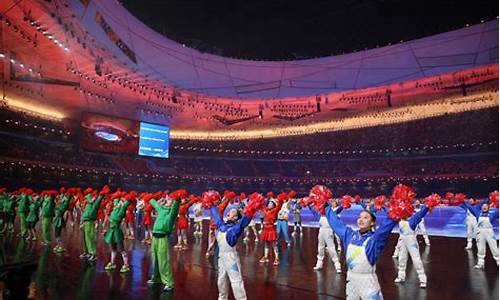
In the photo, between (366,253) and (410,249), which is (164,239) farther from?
(410,249)

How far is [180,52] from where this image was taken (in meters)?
28.4

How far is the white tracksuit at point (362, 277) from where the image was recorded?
4.25 meters

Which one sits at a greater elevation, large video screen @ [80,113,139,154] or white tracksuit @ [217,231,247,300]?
large video screen @ [80,113,139,154]

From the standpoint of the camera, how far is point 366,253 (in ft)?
14.0

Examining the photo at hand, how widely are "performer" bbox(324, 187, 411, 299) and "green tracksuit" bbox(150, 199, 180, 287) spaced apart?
13.1 feet

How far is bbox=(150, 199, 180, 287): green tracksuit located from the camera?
743 centimetres

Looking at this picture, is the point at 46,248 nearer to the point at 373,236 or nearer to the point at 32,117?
the point at 373,236

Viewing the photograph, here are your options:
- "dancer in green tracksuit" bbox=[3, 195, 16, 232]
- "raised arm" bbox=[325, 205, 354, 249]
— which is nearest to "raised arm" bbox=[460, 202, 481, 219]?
"raised arm" bbox=[325, 205, 354, 249]

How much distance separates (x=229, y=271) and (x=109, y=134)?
992 inches

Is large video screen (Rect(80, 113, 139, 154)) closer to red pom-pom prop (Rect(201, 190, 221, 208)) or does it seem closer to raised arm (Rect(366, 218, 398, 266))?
red pom-pom prop (Rect(201, 190, 221, 208))

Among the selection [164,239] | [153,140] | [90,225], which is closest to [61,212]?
[90,225]

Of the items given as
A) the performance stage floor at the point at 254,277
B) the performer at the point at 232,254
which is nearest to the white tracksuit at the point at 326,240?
the performance stage floor at the point at 254,277

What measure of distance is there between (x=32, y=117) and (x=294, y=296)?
935 inches

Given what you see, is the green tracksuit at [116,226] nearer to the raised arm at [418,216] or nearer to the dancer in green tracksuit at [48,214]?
the dancer in green tracksuit at [48,214]
